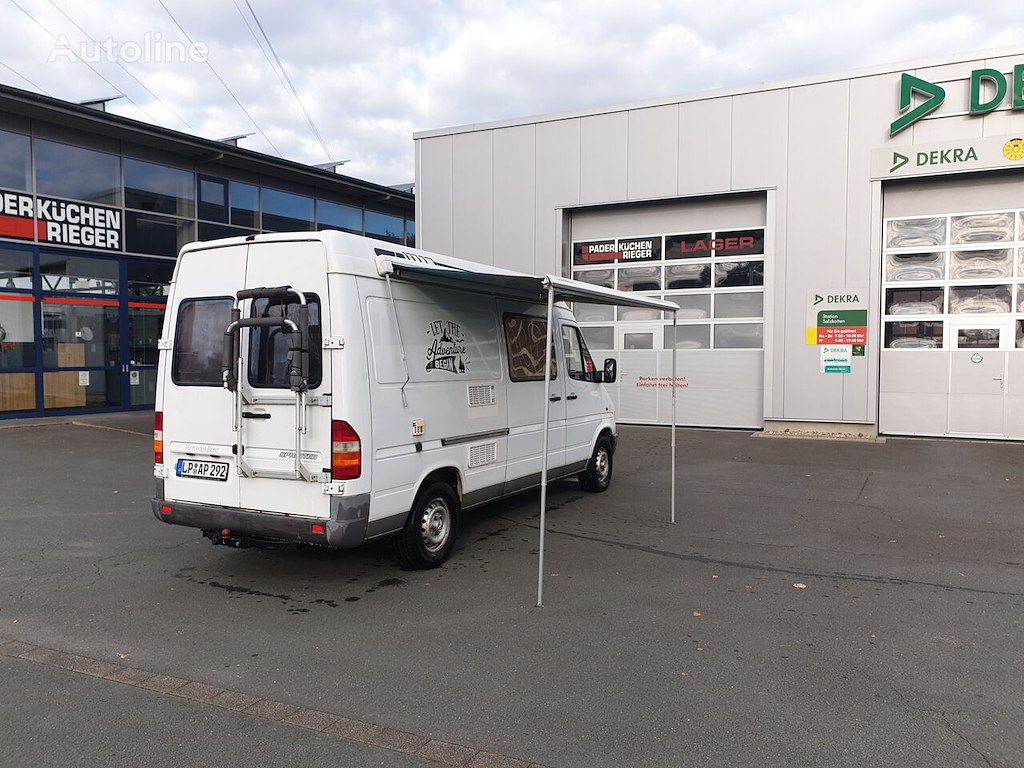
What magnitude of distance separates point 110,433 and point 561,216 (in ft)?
32.6

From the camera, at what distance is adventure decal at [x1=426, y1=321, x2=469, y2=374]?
5.88m

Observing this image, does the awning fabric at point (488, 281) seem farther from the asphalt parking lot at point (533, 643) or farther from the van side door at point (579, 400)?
the van side door at point (579, 400)

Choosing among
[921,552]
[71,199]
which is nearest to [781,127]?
[921,552]

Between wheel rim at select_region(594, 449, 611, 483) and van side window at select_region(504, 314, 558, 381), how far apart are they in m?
1.71

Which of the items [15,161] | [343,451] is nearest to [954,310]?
[343,451]

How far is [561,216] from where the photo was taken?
53.9 feet

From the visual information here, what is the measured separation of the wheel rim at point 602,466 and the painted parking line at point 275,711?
5.73m

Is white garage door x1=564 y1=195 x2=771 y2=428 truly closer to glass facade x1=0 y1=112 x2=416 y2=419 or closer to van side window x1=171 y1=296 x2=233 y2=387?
glass facade x1=0 y1=112 x2=416 y2=419

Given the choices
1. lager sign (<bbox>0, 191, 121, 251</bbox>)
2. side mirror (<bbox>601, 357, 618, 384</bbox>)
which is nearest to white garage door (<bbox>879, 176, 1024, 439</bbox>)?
side mirror (<bbox>601, 357, 618, 384</bbox>)

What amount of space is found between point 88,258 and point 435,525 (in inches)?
560

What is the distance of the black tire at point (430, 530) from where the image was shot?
18.6 feet

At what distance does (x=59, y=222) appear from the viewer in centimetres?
1593

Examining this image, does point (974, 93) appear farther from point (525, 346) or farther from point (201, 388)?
point (201, 388)

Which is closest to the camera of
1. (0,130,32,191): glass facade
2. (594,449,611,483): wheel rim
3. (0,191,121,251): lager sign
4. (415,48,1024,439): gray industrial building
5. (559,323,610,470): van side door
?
(559,323,610,470): van side door
